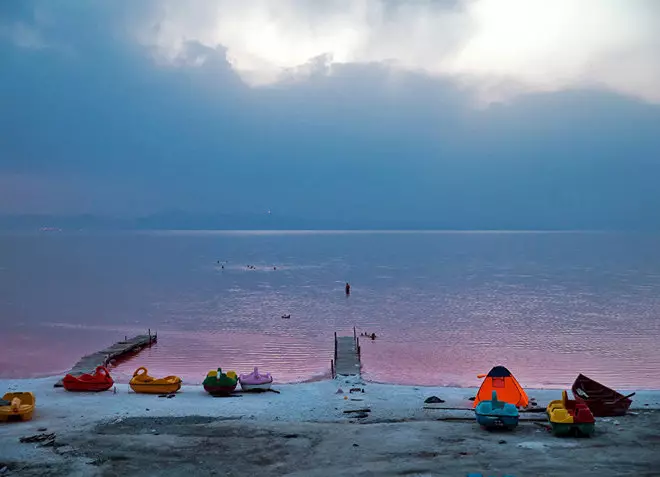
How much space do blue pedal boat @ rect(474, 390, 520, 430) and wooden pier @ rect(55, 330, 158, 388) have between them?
53.7 ft

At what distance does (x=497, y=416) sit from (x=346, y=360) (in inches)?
530

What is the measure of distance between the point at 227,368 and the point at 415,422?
15998 millimetres

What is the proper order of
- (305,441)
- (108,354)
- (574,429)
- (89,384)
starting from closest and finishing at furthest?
(305,441) < (574,429) < (89,384) < (108,354)

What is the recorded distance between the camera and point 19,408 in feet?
57.1

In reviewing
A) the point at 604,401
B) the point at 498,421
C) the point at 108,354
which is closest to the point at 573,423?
the point at 498,421

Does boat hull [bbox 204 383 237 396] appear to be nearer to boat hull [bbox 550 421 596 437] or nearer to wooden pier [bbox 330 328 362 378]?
wooden pier [bbox 330 328 362 378]

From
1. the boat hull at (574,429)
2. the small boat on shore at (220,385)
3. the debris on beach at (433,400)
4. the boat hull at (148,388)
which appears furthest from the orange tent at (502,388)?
the boat hull at (148,388)

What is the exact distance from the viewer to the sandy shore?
518 inches

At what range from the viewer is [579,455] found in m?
13.8

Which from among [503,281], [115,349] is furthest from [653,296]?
[115,349]

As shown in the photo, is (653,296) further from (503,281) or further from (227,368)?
(227,368)

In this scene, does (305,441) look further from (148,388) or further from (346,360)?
(346,360)

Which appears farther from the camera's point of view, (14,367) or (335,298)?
(335,298)

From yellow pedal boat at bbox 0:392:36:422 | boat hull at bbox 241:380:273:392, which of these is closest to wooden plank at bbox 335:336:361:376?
boat hull at bbox 241:380:273:392
